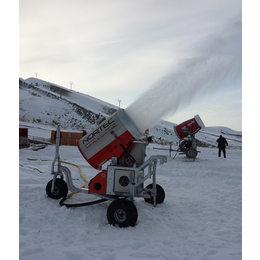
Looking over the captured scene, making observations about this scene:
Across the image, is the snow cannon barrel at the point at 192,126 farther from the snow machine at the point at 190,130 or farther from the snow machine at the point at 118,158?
the snow machine at the point at 118,158

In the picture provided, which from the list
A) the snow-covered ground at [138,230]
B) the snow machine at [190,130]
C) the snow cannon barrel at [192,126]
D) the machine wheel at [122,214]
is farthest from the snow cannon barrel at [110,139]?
the snow cannon barrel at [192,126]

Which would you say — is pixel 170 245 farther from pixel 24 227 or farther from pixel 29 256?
pixel 24 227

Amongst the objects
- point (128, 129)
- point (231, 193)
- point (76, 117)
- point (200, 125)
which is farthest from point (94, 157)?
point (76, 117)

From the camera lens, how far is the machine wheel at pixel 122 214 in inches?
176

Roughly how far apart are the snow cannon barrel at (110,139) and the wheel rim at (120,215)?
125 cm

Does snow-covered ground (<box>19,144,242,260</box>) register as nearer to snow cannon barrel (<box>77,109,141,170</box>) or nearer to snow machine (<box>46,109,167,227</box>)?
snow machine (<box>46,109,167,227</box>)

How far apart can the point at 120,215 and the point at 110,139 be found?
1.66m

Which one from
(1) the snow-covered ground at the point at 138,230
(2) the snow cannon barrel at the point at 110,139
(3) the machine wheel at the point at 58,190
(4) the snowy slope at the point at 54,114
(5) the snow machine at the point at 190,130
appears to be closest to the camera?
(1) the snow-covered ground at the point at 138,230

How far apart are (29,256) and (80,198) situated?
9.18 ft

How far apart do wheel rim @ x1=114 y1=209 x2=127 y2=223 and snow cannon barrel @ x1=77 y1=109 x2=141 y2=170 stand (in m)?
1.25

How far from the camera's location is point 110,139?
518cm

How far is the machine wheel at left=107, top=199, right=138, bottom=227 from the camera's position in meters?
4.46

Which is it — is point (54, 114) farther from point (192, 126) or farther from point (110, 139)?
point (110, 139)

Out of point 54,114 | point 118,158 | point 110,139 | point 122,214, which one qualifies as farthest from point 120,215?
point 54,114
